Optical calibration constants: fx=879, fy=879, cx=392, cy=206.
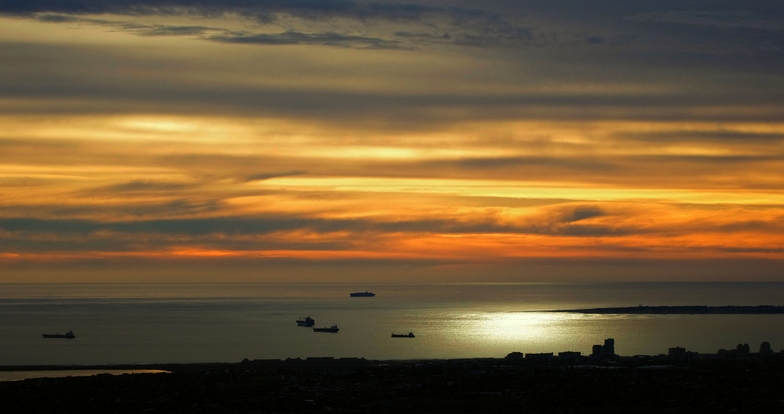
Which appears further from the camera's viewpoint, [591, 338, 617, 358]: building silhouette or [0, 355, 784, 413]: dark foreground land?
[591, 338, 617, 358]: building silhouette

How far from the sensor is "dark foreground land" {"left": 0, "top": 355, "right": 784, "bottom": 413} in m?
43.6

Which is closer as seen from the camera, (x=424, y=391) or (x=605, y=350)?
(x=424, y=391)

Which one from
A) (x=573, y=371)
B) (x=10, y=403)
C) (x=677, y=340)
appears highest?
(x=677, y=340)

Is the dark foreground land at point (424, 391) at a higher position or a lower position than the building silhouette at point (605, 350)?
lower

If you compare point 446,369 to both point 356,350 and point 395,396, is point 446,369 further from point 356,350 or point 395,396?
point 356,350

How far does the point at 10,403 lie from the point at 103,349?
96246mm

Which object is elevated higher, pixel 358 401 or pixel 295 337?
pixel 295 337

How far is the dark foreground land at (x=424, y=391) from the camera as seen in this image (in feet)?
143

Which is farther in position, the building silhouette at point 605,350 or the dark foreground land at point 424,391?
the building silhouette at point 605,350

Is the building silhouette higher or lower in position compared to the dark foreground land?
higher

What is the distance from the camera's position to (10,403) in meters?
46.2

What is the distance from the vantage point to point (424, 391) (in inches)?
1971

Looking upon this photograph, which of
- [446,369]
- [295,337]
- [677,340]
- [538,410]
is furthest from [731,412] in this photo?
[295,337]

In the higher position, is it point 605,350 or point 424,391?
point 605,350
